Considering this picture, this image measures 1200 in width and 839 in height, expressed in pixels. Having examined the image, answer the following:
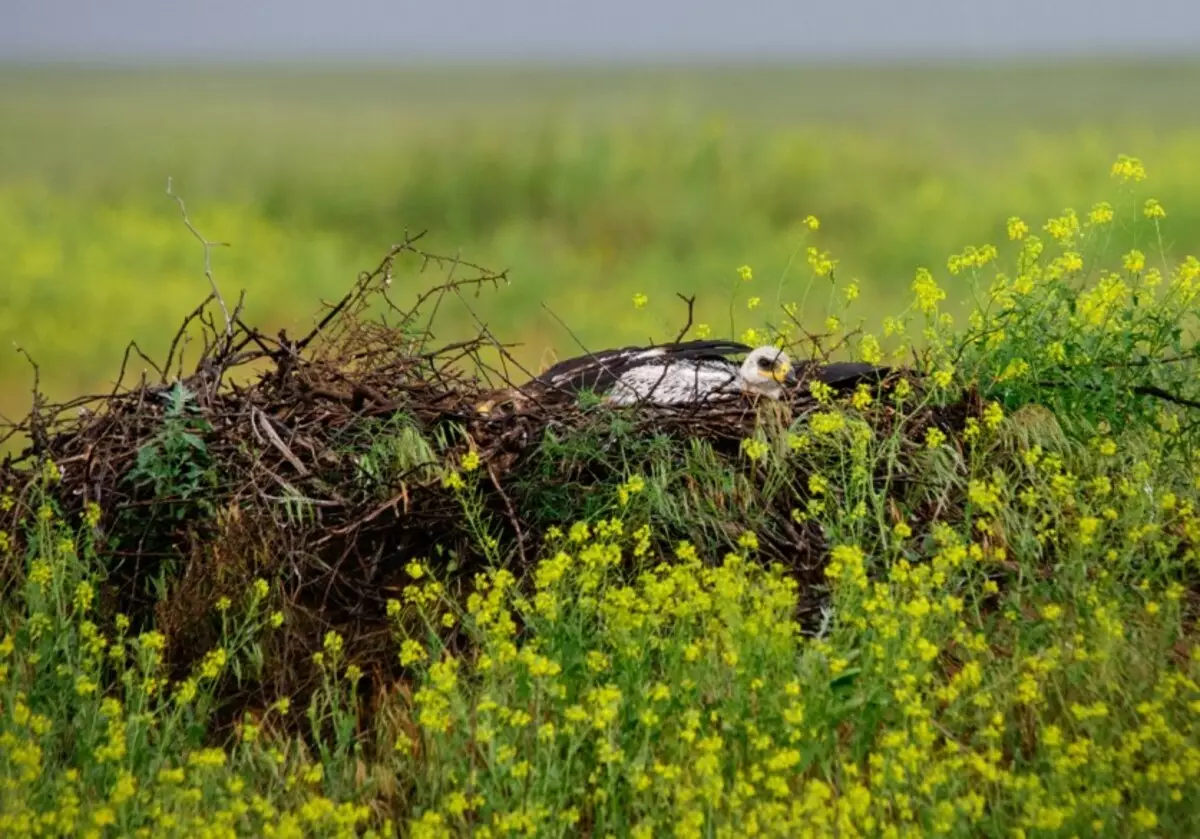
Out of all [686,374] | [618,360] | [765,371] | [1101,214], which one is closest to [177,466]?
[618,360]

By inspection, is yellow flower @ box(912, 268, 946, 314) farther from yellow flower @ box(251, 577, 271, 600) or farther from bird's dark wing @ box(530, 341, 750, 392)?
yellow flower @ box(251, 577, 271, 600)

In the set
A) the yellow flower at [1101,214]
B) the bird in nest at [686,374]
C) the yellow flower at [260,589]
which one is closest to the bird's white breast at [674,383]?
the bird in nest at [686,374]

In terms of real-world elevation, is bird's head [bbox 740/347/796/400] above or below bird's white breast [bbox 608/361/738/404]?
above

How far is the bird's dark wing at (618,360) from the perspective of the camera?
5.71m

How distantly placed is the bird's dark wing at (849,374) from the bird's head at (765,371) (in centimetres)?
20

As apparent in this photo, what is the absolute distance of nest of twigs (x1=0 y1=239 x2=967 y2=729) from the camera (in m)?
4.77

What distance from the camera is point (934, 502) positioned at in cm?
506

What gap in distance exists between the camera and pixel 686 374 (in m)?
5.69

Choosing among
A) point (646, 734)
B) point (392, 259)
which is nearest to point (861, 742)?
point (646, 734)

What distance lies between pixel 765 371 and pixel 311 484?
64.4 inches

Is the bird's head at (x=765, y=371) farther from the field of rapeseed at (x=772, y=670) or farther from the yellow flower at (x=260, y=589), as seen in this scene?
the yellow flower at (x=260, y=589)

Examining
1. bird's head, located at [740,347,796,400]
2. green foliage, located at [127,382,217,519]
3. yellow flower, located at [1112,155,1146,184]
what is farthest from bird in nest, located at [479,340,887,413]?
yellow flower, located at [1112,155,1146,184]

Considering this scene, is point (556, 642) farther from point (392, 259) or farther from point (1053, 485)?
point (392, 259)

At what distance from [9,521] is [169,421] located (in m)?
0.75
